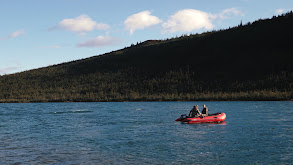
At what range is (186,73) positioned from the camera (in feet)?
466

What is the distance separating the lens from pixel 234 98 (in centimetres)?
10762

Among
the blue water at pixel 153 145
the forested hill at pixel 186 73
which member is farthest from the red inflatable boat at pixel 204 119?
the forested hill at pixel 186 73

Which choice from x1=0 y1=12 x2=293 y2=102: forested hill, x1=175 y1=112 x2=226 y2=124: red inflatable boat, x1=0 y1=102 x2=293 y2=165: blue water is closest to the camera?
x1=0 y1=102 x2=293 y2=165: blue water

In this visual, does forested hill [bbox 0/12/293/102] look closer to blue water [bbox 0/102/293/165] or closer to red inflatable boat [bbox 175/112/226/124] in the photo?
red inflatable boat [bbox 175/112/226/124]

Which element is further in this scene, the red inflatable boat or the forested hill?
the forested hill

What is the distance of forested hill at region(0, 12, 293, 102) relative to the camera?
12225 centimetres

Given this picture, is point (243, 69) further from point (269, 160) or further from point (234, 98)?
point (269, 160)

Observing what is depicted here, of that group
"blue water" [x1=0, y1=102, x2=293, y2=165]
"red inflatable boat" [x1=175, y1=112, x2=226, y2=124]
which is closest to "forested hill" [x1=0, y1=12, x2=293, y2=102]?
"red inflatable boat" [x1=175, y1=112, x2=226, y2=124]

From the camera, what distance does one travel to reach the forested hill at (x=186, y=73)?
122 meters

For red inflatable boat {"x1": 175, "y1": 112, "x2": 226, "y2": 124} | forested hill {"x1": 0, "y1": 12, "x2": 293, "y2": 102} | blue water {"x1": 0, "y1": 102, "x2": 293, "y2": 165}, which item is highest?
forested hill {"x1": 0, "y1": 12, "x2": 293, "y2": 102}

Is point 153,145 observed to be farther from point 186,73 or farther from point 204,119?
point 186,73

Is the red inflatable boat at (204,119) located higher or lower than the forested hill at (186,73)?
lower

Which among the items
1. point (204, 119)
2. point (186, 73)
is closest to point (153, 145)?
point (204, 119)

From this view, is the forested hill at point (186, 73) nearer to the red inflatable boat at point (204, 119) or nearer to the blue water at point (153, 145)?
the red inflatable boat at point (204, 119)
